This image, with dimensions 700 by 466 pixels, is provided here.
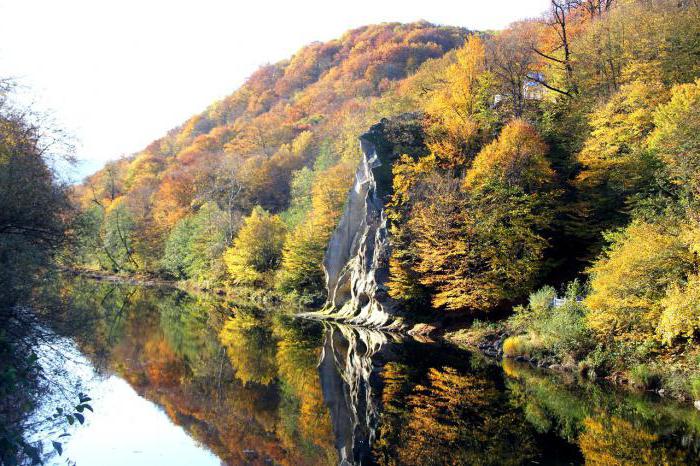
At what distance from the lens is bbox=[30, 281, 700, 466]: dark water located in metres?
16.1

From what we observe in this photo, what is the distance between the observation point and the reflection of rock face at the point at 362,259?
41.1 metres

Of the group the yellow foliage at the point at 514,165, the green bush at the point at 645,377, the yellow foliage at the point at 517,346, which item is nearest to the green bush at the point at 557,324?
the yellow foliage at the point at 517,346

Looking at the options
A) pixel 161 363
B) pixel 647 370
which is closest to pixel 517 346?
pixel 647 370

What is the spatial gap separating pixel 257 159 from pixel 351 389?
227 ft

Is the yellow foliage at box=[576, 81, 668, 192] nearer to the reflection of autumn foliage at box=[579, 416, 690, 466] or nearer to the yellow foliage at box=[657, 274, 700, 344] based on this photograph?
the yellow foliage at box=[657, 274, 700, 344]

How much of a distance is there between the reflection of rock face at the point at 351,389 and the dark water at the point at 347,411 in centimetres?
8

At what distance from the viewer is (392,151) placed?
4472 centimetres

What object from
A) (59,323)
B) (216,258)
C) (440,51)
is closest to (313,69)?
(440,51)

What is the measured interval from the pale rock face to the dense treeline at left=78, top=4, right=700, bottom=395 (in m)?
1.63

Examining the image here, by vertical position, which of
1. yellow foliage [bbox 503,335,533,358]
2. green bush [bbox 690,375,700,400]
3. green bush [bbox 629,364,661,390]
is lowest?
yellow foliage [bbox 503,335,533,358]

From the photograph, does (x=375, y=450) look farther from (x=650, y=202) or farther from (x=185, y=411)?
(x=650, y=202)

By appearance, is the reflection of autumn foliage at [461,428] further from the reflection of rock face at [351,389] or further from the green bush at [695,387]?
the green bush at [695,387]

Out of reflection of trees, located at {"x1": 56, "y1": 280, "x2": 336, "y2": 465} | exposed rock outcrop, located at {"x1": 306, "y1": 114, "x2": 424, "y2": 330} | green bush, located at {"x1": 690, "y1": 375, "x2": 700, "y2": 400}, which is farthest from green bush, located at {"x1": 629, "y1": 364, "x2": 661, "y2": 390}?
exposed rock outcrop, located at {"x1": 306, "y1": 114, "x2": 424, "y2": 330}

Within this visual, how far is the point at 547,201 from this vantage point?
34812 mm
